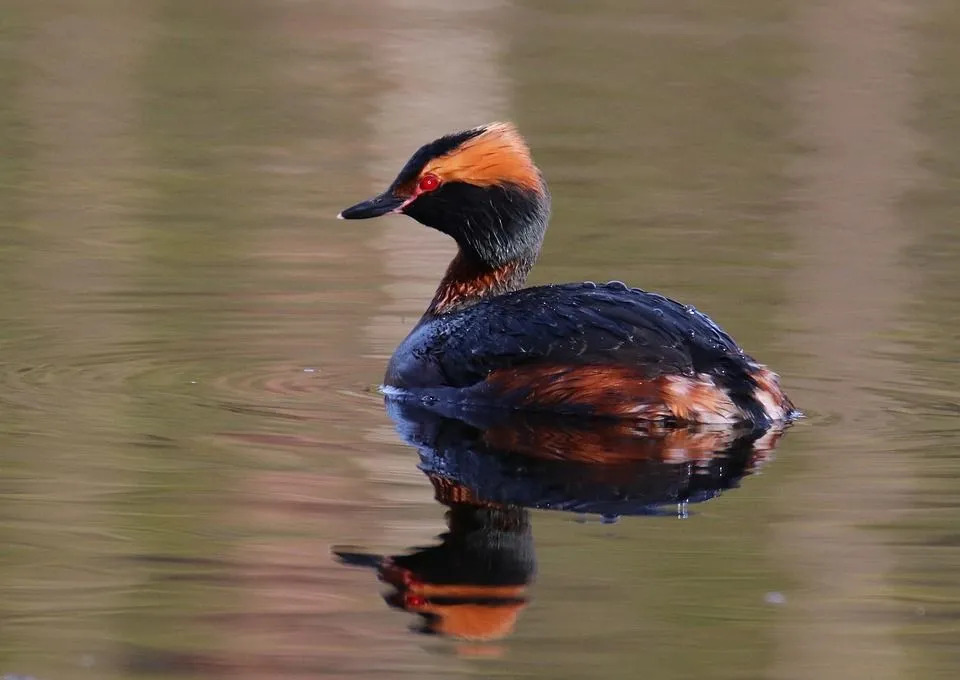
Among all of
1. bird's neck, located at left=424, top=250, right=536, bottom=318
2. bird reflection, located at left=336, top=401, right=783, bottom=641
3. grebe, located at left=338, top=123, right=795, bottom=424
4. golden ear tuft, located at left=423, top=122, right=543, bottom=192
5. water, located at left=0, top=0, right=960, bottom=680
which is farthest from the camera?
bird's neck, located at left=424, top=250, right=536, bottom=318

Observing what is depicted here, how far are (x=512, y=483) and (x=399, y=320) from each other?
10.4 ft

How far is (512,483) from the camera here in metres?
6.86

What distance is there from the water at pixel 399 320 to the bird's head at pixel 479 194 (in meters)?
0.76

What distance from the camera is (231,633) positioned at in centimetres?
516

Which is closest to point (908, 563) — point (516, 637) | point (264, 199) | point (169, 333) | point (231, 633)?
point (516, 637)

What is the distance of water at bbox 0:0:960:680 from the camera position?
5332mm

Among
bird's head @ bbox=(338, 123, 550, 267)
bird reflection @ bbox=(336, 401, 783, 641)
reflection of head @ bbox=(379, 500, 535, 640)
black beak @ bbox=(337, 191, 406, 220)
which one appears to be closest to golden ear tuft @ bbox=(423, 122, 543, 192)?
bird's head @ bbox=(338, 123, 550, 267)

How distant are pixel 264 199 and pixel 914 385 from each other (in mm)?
6181

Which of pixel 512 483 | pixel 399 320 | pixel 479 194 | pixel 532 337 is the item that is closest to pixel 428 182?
pixel 479 194

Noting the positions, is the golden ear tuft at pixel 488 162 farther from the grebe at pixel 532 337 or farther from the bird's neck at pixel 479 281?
the bird's neck at pixel 479 281

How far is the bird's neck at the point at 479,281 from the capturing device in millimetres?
9102

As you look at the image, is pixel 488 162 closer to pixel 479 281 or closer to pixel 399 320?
pixel 479 281

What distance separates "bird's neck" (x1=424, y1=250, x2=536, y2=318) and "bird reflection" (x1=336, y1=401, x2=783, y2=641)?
0.96m

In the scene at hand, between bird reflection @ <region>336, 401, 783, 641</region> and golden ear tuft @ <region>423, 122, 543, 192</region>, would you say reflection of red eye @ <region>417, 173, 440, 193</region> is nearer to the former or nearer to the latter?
golden ear tuft @ <region>423, 122, 543, 192</region>
